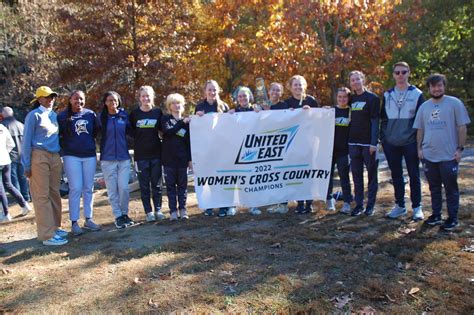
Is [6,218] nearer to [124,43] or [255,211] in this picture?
[255,211]

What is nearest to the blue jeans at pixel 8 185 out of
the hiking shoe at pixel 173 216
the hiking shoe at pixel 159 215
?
the hiking shoe at pixel 159 215

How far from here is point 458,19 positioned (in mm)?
23234

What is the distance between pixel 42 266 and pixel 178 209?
101 inches

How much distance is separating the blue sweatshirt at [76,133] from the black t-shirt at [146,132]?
673 mm

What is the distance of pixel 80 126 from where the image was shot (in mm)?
6199

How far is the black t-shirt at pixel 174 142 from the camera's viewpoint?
6.57m

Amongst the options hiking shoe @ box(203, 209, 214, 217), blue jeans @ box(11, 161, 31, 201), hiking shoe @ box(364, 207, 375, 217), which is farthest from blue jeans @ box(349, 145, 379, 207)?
blue jeans @ box(11, 161, 31, 201)

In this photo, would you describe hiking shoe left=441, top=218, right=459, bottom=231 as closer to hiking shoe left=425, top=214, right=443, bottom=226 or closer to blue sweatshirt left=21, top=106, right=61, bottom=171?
hiking shoe left=425, top=214, right=443, bottom=226

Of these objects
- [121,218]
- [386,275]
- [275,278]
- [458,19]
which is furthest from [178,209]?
[458,19]

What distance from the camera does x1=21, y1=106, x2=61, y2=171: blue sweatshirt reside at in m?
5.71

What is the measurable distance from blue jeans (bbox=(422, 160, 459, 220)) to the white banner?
4.97 feet

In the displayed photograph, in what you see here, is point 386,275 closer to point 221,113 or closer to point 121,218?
point 221,113

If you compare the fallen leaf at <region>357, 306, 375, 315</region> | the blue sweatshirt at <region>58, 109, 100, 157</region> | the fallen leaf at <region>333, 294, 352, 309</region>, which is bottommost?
the fallen leaf at <region>357, 306, 375, 315</region>

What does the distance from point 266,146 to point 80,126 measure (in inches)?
108
